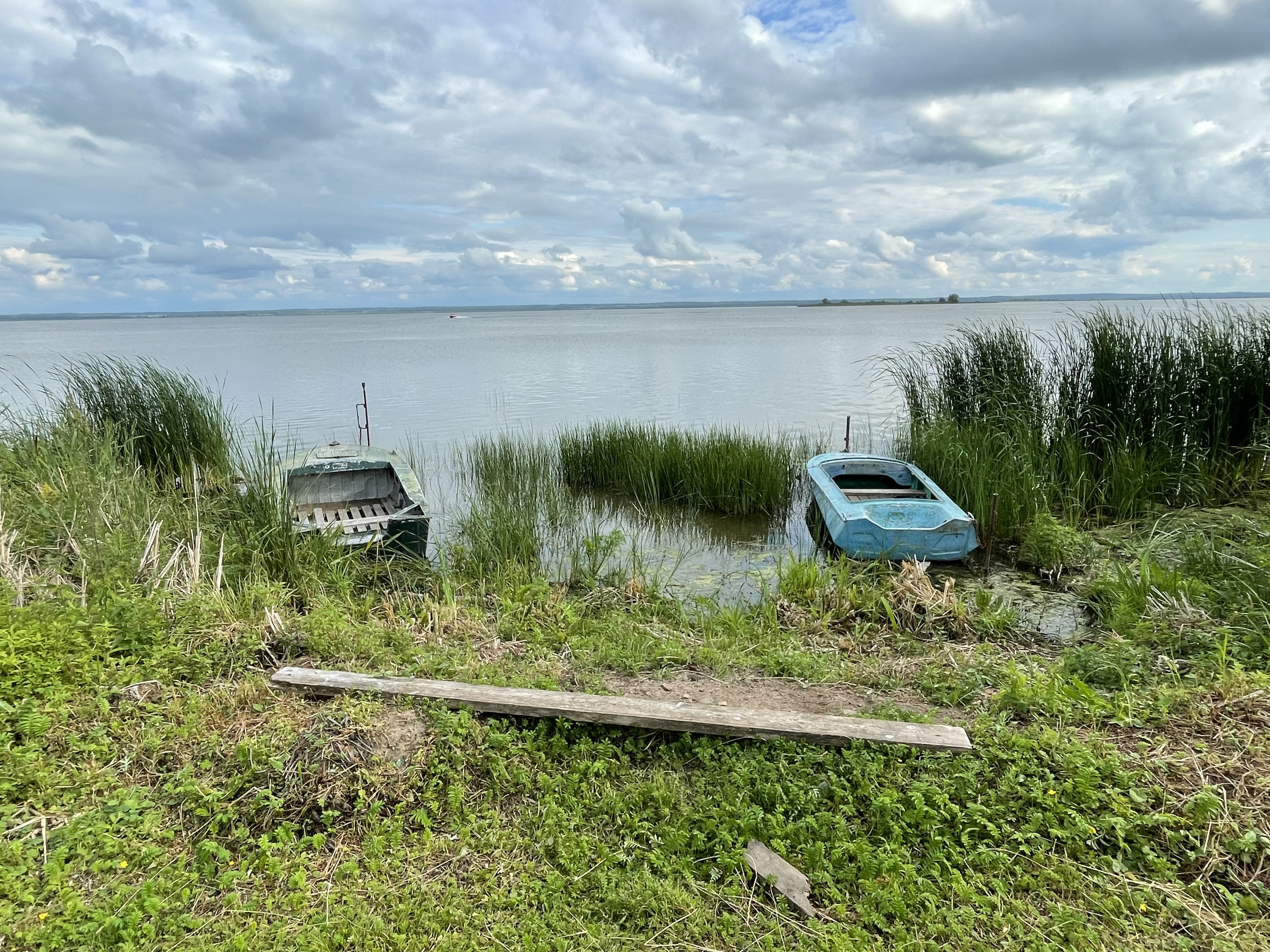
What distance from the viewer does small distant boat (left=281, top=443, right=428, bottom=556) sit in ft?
20.2

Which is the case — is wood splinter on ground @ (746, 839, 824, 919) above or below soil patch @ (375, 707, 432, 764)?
below

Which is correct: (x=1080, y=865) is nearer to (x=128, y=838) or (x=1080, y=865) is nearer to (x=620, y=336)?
(x=128, y=838)

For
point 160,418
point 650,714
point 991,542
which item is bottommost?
point 991,542

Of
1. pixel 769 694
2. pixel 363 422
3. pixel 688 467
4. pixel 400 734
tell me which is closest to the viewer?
pixel 400 734

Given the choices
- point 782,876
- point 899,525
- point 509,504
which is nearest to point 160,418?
point 509,504

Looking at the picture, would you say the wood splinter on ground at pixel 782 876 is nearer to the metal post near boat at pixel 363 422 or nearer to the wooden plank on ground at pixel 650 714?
the wooden plank on ground at pixel 650 714

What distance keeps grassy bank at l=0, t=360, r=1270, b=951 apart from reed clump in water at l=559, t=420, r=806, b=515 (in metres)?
4.32

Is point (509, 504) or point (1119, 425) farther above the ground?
point (1119, 425)

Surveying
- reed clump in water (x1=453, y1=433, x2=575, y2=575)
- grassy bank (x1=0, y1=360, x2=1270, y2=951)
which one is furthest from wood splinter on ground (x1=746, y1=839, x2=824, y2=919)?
reed clump in water (x1=453, y1=433, x2=575, y2=575)

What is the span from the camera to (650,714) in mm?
3068

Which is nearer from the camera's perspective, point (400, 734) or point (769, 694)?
point (400, 734)

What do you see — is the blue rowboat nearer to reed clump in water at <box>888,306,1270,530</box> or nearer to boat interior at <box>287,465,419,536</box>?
reed clump in water at <box>888,306,1270,530</box>

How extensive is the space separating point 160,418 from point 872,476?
7.67 m

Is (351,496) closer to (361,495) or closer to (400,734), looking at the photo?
(361,495)
